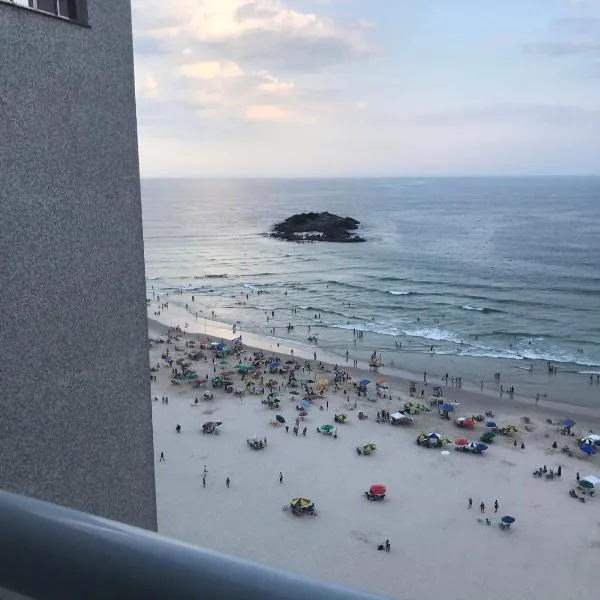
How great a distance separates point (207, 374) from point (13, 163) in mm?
27147

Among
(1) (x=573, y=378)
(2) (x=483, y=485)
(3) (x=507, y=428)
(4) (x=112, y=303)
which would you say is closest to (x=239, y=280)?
(1) (x=573, y=378)

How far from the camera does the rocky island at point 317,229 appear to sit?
8569cm

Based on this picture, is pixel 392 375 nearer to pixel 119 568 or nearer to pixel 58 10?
pixel 58 10

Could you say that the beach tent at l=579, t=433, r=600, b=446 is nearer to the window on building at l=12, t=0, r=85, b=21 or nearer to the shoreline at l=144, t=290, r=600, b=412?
the shoreline at l=144, t=290, r=600, b=412

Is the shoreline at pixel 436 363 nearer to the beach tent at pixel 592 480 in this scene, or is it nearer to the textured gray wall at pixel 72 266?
the beach tent at pixel 592 480

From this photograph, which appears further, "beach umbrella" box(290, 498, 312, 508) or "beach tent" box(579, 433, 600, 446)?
"beach tent" box(579, 433, 600, 446)

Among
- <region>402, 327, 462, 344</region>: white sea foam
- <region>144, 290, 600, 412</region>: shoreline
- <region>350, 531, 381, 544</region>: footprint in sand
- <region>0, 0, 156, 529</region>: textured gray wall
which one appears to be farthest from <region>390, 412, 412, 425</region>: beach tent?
<region>0, 0, 156, 529</region>: textured gray wall

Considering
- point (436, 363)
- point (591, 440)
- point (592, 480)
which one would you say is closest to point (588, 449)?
point (591, 440)

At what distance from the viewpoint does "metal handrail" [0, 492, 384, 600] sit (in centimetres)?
80

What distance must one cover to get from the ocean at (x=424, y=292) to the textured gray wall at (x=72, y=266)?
2790 centimetres

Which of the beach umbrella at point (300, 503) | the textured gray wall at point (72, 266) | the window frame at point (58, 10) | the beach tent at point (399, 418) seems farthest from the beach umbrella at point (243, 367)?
the window frame at point (58, 10)

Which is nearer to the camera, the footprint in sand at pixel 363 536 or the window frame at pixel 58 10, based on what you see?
the window frame at pixel 58 10

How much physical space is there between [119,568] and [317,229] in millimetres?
92381

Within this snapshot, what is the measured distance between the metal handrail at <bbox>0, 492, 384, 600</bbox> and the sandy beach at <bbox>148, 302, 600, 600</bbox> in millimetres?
14313
